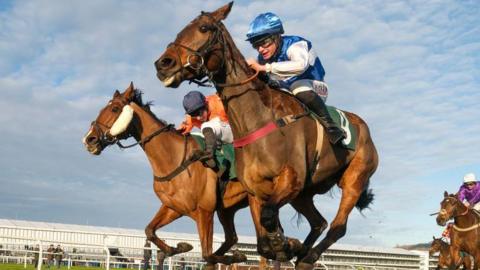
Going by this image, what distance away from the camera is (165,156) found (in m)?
9.22

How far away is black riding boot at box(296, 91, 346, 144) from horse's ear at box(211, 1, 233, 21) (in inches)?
44.2

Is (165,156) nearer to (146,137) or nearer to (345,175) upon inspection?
(146,137)

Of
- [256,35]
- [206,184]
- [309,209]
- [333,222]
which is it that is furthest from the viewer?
[206,184]

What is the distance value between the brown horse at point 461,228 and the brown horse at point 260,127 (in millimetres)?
11347

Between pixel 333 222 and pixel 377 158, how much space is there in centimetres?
113

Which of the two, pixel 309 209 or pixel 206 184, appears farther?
pixel 206 184

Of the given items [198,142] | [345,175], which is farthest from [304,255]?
[198,142]

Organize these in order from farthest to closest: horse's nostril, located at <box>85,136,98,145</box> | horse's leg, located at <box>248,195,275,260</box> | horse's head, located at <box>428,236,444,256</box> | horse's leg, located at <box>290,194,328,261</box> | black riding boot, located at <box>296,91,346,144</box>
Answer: horse's head, located at <box>428,236,444,256</box> → horse's nostril, located at <box>85,136,98,145</box> → horse's leg, located at <box>290,194,328,261</box> → black riding boot, located at <box>296,91,346,144</box> → horse's leg, located at <box>248,195,275,260</box>

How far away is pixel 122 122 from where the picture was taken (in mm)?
9625

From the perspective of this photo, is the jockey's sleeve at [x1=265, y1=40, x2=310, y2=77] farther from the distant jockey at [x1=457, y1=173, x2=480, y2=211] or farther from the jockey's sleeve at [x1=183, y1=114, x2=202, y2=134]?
the distant jockey at [x1=457, y1=173, x2=480, y2=211]

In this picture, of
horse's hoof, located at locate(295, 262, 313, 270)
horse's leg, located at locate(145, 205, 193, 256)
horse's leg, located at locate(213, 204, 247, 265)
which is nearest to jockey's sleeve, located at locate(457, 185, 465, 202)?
horse's leg, located at locate(213, 204, 247, 265)

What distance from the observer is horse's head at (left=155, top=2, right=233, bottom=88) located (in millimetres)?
5066

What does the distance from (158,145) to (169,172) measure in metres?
0.58

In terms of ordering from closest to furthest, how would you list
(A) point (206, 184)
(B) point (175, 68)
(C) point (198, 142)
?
1. (B) point (175, 68)
2. (A) point (206, 184)
3. (C) point (198, 142)
